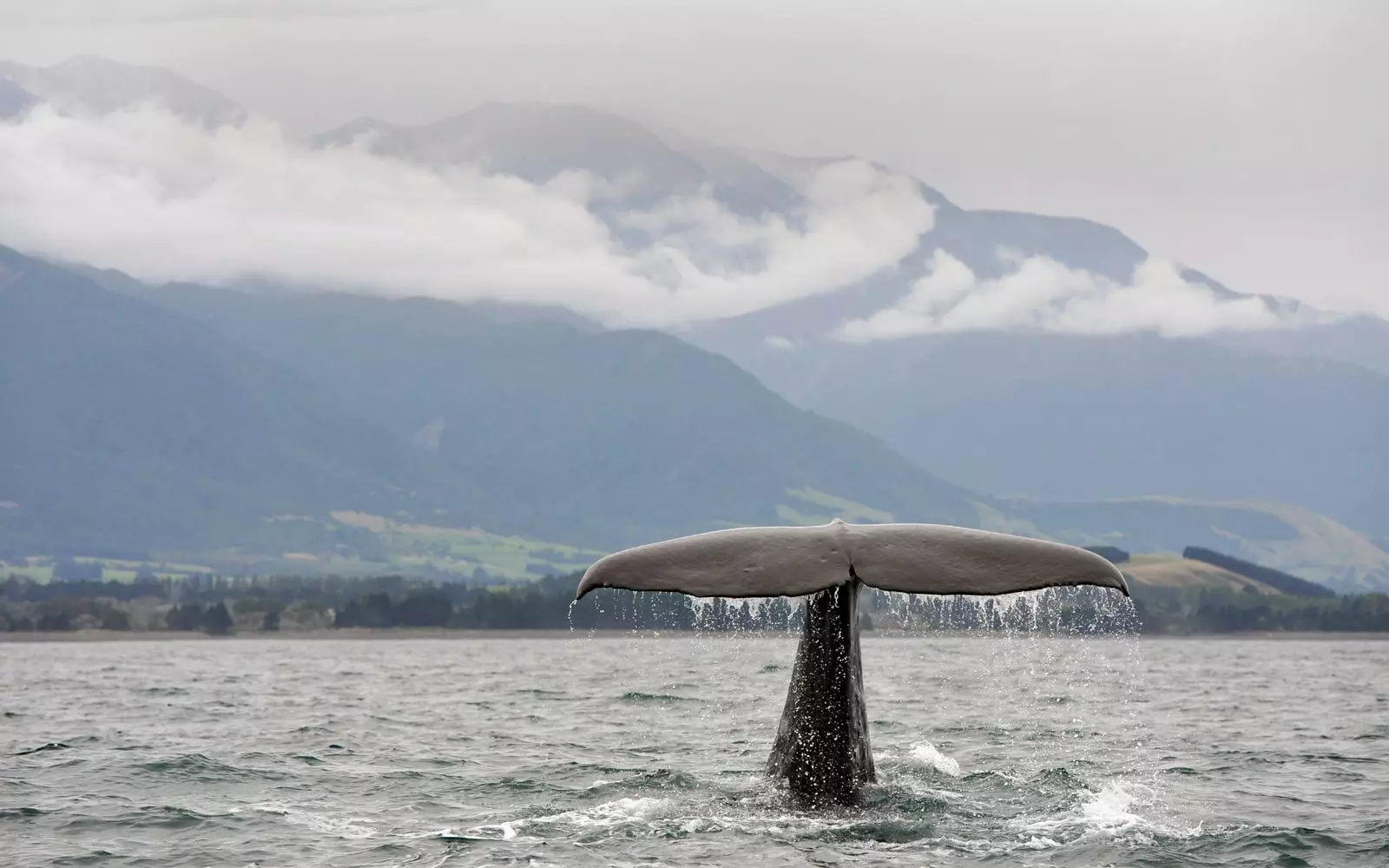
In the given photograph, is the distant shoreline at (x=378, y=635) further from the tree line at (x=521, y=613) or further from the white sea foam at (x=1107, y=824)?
the white sea foam at (x=1107, y=824)

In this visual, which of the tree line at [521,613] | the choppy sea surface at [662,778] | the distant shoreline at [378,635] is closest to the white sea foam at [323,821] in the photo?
the choppy sea surface at [662,778]

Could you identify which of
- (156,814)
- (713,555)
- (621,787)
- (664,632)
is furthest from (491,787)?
(664,632)

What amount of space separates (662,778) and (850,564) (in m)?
6.33

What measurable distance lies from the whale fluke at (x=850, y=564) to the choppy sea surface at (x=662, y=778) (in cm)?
227

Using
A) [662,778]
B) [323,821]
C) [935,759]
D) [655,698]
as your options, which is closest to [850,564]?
[323,821]

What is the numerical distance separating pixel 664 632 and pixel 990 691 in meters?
74.0

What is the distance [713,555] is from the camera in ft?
35.4

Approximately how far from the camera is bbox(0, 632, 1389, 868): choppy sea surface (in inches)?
509

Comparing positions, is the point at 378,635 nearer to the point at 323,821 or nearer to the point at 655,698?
the point at 655,698

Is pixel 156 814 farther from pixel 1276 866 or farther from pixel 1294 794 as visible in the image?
pixel 1294 794

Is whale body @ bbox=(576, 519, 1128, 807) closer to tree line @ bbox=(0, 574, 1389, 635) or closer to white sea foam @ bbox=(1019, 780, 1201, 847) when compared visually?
white sea foam @ bbox=(1019, 780, 1201, 847)

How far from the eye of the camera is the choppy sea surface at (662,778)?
42.4 feet

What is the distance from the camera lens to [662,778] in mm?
16516

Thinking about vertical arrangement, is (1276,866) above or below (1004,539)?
below
